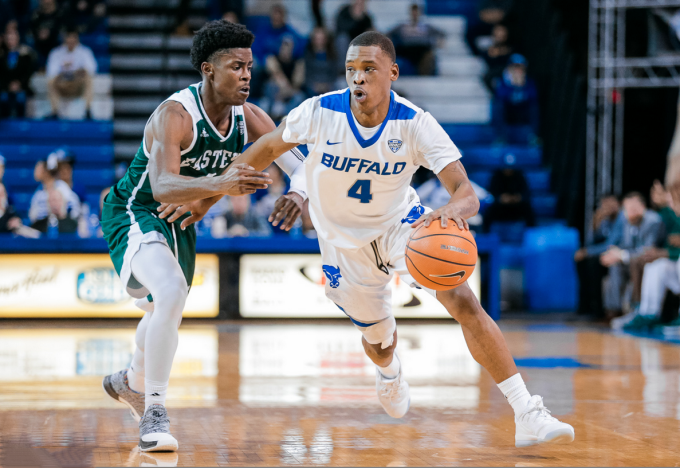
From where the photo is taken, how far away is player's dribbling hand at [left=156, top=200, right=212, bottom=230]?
411cm

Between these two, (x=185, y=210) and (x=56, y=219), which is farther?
(x=56, y=219)

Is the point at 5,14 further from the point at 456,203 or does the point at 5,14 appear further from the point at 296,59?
the point at 456,203

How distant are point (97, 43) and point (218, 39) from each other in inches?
468

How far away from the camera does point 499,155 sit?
44.8ft

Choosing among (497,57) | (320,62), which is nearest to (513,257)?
(497,57)

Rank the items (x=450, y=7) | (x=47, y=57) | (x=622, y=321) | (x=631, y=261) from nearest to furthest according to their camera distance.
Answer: (x=622, y=321), (x=631, y=261), (x=47, y=57), (x=450, y=7)

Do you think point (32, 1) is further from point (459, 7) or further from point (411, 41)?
point (459, 7)

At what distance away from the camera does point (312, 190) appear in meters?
4.32

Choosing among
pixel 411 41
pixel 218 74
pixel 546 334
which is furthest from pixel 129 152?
pixel 218 74

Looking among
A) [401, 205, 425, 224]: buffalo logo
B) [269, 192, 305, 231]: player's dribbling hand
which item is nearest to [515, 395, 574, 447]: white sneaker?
[401, 205, 425, 224]: buffalo logo

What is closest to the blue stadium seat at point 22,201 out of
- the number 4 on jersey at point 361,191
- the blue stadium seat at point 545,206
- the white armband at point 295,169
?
the blue stadium seat at point 545,206

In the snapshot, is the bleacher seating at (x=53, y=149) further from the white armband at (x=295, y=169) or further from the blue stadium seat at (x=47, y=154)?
the white armband at (x=295, y=169)

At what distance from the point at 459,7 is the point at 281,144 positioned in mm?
13272

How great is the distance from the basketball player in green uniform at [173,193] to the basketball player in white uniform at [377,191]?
27 centimetres
